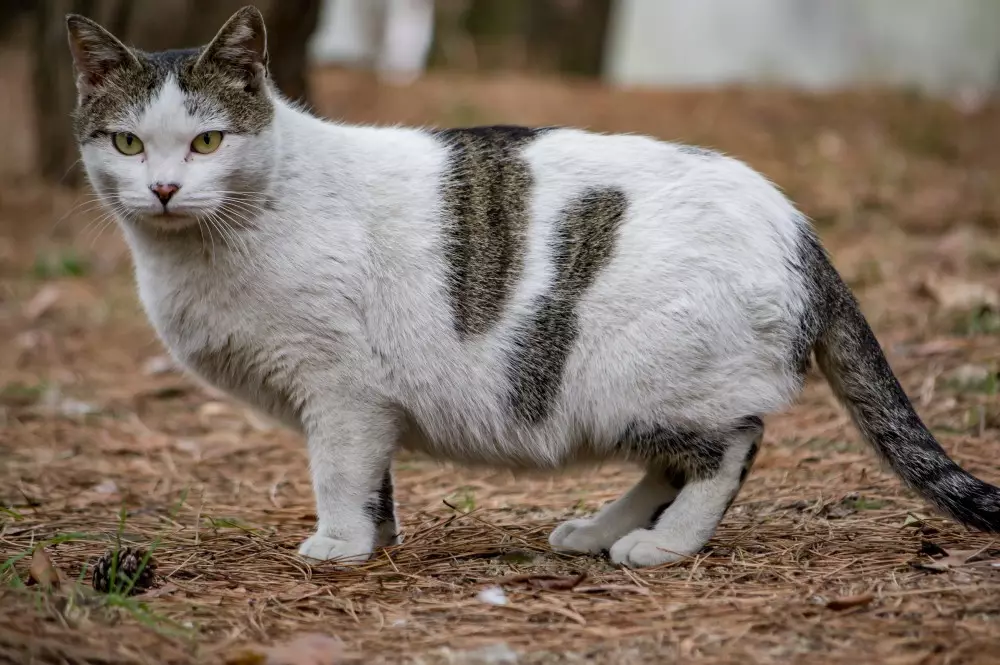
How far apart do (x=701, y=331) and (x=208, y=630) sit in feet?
4.59

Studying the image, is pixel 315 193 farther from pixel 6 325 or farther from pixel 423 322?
pixel 6 325

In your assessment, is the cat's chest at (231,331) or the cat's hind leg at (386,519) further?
the cat's hind leg at (386,519)

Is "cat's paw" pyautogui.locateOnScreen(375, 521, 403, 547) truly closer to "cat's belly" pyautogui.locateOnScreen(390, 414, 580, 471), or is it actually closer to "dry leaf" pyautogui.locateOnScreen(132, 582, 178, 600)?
"cat's belly" pyautogui.locateOnScreen(390, 414, 580, 471)

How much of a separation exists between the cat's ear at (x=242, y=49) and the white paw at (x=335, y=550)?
126 cm

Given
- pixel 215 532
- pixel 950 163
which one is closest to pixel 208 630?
pixel 215 532

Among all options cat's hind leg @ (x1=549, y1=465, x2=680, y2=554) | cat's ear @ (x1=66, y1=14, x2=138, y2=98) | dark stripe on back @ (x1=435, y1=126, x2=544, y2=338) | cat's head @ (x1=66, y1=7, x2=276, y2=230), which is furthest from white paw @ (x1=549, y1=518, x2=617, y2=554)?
cat's ear @ (x1=66, y1=14, x2=138, y2=98)

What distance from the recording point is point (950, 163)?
8891 millimetres

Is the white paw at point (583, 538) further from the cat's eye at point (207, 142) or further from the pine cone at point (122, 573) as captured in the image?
the cat's eye at point (207, 142)

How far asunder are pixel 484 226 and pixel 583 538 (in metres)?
0.91

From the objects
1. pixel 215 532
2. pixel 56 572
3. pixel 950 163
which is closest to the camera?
pixel 56 572

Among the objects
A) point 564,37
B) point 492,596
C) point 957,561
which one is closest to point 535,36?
point 564,37

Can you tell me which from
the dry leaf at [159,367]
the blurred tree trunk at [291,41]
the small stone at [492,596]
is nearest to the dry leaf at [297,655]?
the small stone at [492,596]

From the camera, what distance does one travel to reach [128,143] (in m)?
2.99

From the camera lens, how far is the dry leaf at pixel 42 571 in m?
2.55
